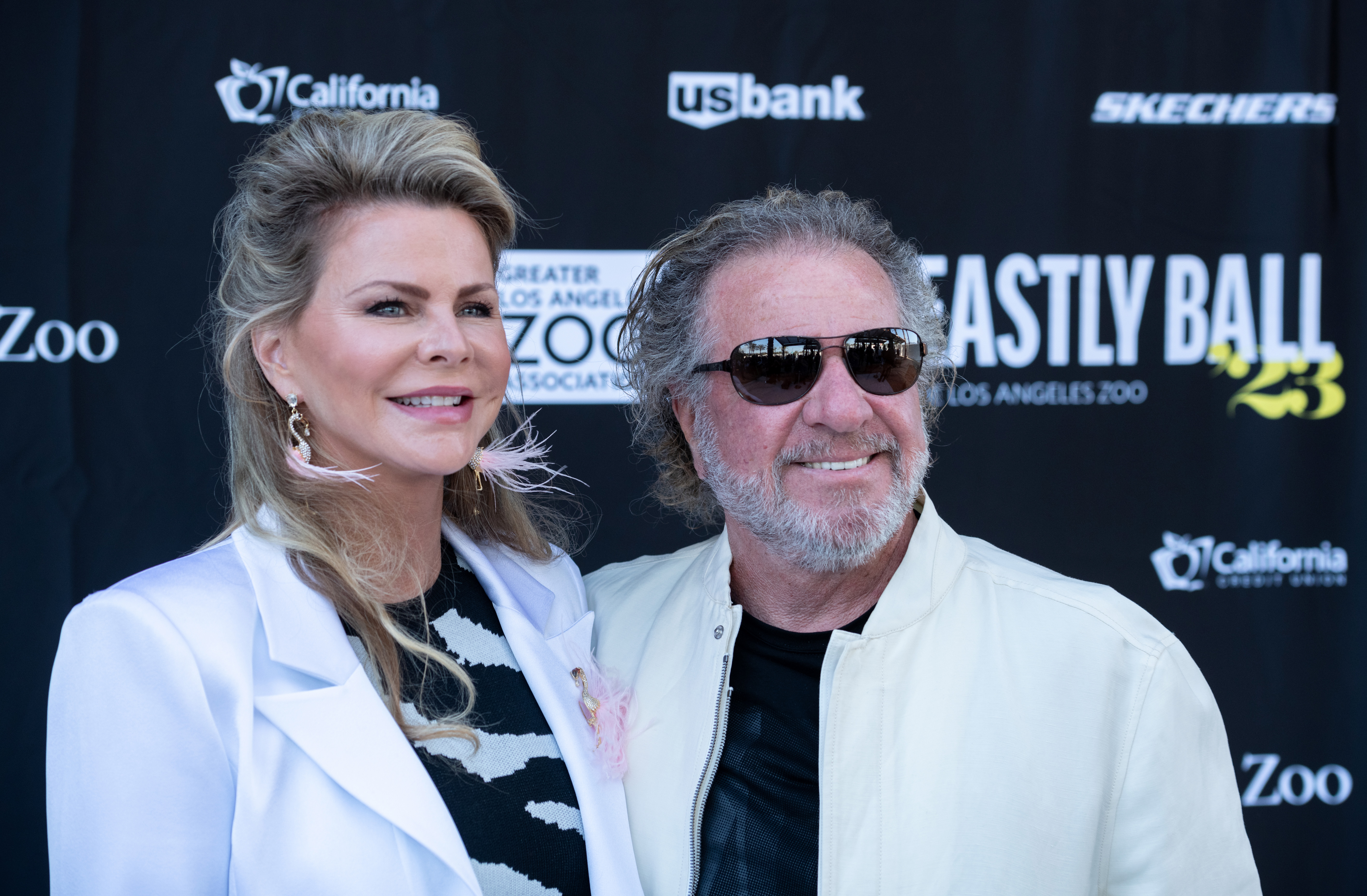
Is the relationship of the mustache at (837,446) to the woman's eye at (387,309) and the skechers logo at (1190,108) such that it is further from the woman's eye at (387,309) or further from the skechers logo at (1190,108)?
the skechers logo at (1190,108)

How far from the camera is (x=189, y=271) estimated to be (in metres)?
2.41

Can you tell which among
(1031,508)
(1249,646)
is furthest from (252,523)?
(1249,646)

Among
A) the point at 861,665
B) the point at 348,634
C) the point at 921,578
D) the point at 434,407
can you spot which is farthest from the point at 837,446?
the point at 348,634

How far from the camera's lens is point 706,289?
1.81 meters

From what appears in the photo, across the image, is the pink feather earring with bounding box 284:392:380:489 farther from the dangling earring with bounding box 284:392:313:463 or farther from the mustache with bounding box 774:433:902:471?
the mustache with bounding box 774:433:902:471

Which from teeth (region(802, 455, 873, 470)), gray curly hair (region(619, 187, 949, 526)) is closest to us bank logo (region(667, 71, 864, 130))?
gray curly hair (region(619, 187, 949, 526))

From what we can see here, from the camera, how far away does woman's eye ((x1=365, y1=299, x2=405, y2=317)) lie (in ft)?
4.70

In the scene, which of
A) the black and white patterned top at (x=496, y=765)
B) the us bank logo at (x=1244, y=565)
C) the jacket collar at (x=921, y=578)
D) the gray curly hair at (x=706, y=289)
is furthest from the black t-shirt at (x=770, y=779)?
the us bank logo at (x=1244, y=565)

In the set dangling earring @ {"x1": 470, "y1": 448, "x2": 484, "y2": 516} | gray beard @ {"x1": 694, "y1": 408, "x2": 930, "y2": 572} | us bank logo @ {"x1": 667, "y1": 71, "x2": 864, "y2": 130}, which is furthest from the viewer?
us bank logo @ {"x1": 667, "y1": 71, "x2": 864, "y2": 130}

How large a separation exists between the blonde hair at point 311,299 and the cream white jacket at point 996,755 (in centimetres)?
54

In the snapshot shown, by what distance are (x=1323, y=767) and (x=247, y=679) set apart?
9.58ft

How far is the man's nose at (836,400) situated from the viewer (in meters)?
1.57

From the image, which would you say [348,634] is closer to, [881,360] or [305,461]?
[305,461]

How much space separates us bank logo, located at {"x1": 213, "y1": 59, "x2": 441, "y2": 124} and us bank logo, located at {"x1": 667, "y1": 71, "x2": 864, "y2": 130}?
0.69 meters
